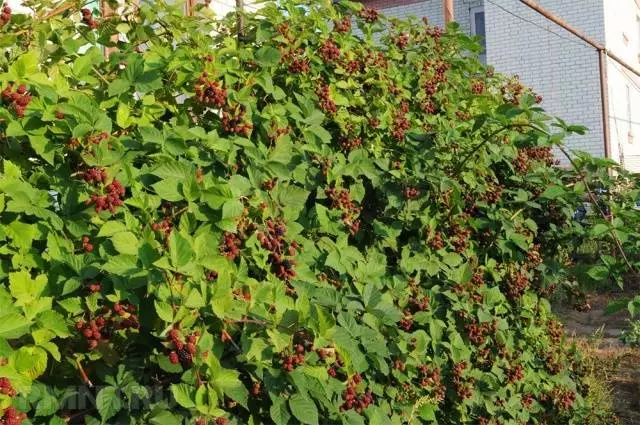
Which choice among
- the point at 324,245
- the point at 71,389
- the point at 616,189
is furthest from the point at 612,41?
the point at 71,389

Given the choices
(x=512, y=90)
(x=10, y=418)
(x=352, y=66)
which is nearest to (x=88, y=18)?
(x=352, y=66)

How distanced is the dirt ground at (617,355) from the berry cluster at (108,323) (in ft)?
9.88

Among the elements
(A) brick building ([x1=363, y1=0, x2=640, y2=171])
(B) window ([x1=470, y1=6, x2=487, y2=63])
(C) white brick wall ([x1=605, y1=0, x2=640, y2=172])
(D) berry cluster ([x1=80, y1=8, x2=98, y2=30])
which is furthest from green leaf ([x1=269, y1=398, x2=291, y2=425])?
(B) window ([x1=470, y1=6, x2=487, y2=63])

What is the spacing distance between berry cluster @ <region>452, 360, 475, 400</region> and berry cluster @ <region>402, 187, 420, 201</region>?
2.38 feet

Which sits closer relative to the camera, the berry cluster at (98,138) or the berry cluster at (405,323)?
the berry cluster at (98,138)

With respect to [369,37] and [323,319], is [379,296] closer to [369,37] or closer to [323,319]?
[323,319]

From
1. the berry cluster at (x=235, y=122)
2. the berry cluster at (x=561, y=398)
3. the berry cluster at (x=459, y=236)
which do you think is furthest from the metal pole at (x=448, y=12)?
the berry cluster at (x=235, y=122)

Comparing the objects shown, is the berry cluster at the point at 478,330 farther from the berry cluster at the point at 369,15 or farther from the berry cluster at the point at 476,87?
the berry cluster at the point at 369,15

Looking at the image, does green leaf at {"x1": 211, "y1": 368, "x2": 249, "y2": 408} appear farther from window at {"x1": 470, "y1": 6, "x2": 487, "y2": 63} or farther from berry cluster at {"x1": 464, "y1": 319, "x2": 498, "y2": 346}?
window at {"x1": 470, "y1": 6, "x2": 487, "y2": 63}

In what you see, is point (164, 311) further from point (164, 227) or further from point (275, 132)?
point (275, 132)

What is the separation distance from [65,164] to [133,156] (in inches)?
7.0

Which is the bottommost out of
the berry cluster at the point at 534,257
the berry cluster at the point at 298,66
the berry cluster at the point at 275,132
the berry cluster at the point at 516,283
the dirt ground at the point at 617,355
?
the dirt ground at the point at 617,355

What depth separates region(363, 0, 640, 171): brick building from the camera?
1537 cm

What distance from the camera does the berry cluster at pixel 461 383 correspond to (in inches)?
127
